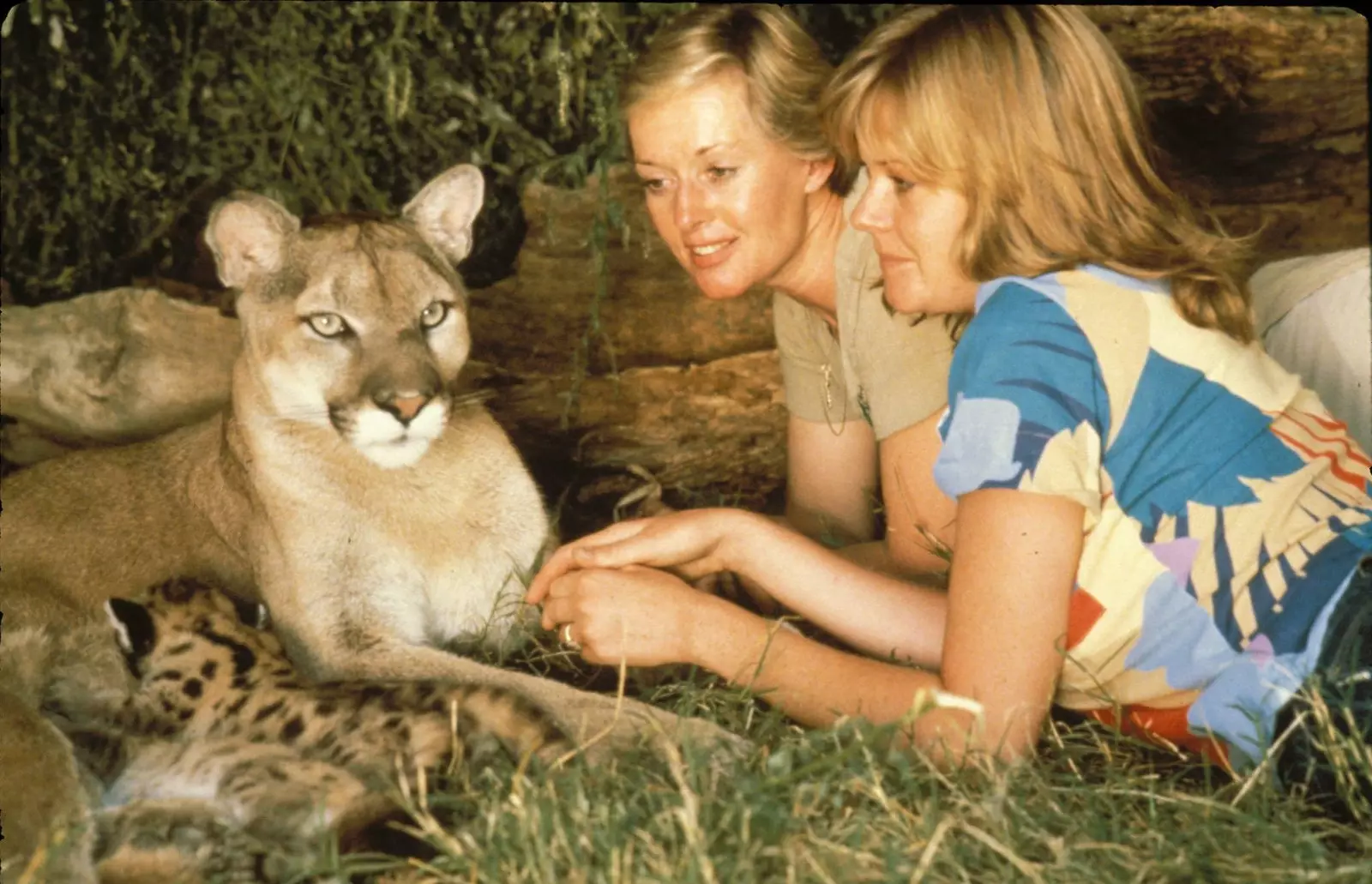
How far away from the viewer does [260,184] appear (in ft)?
18.2

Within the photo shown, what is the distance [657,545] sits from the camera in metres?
3.77

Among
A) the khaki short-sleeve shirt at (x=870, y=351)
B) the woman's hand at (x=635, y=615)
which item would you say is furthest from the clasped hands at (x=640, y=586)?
the khaki short-sleeve shirt at (x=870, y=351)

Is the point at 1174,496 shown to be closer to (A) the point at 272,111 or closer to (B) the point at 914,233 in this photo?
(B) the point at 914,233

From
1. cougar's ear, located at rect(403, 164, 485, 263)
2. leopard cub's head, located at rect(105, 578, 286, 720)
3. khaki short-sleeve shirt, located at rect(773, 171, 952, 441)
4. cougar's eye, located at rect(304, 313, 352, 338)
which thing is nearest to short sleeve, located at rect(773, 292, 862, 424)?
Result: khaki short-sleeve shirt, located at rect(773, 171, 952, 441)

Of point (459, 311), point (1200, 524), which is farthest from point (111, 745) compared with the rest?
point (1200, 524)

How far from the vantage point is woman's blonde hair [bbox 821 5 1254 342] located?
3.19 m

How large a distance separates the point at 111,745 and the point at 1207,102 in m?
4.26

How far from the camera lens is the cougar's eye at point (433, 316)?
14.0 ft

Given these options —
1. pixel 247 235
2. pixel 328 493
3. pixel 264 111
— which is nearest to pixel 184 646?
pixel 328 493

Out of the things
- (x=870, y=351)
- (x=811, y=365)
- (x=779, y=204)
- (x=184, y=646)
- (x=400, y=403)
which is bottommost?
(x=184, y=646)

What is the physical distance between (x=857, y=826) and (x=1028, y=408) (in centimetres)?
88

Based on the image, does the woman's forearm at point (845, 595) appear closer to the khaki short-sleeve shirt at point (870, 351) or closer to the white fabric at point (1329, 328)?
the khaki short-sleeve shirt at point (870, 351)

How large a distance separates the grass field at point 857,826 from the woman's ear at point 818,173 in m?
1.64

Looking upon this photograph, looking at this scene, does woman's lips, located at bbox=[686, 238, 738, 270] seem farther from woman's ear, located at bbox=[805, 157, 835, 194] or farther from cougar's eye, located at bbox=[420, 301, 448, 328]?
cougar's eye, located at bbox=[420, 301, 448, 328]
